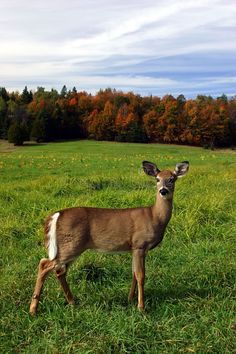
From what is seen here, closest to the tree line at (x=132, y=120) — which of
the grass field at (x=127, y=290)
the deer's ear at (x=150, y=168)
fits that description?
the grass field at (x=127, y=290)

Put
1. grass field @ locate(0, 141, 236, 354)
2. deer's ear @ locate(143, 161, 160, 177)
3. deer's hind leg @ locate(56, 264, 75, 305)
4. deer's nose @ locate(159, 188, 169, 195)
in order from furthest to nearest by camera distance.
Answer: deer's ear @ locate(143, 161, 160, 177)
deer's nose @ locate(159, 188, 169, 195)
deer's hind leg @ locate(56, 264, 75, 305)
grass field @ locate(0, 141, 236, 354)

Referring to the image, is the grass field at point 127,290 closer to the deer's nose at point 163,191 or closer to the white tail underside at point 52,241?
the white tail underside at point 52,241

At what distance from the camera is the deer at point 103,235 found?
557 cm

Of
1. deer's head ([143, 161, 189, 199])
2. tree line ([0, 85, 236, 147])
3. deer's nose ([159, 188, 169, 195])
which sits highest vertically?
deer's head ([143, 161, 189, 199])

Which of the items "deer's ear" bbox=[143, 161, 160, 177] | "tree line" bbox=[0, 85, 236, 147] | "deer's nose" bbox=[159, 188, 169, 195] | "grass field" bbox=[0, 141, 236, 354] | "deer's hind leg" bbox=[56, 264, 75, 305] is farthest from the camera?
"tree line" bbox=[0, 85, 236, 147]

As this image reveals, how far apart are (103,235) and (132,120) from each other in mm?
69419

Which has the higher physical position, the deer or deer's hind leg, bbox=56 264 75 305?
the deer

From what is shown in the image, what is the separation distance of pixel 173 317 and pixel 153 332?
1.26 feet

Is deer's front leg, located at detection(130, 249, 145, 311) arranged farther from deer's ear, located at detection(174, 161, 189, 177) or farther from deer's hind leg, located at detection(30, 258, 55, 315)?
deer's ear, located at detection(174, 161, 189, 177)

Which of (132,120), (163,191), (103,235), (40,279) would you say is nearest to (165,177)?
(163,191)

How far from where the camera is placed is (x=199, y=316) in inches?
209

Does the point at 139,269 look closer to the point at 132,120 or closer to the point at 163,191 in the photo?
the point at 163,191

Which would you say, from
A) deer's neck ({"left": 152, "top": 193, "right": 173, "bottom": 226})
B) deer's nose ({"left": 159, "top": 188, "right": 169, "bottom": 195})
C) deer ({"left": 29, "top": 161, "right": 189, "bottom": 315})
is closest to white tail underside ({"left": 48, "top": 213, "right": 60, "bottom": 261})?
deer ({"left": 29, "top": 161, "right": 189, "bottom": 315})

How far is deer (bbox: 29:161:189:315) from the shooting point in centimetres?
557
